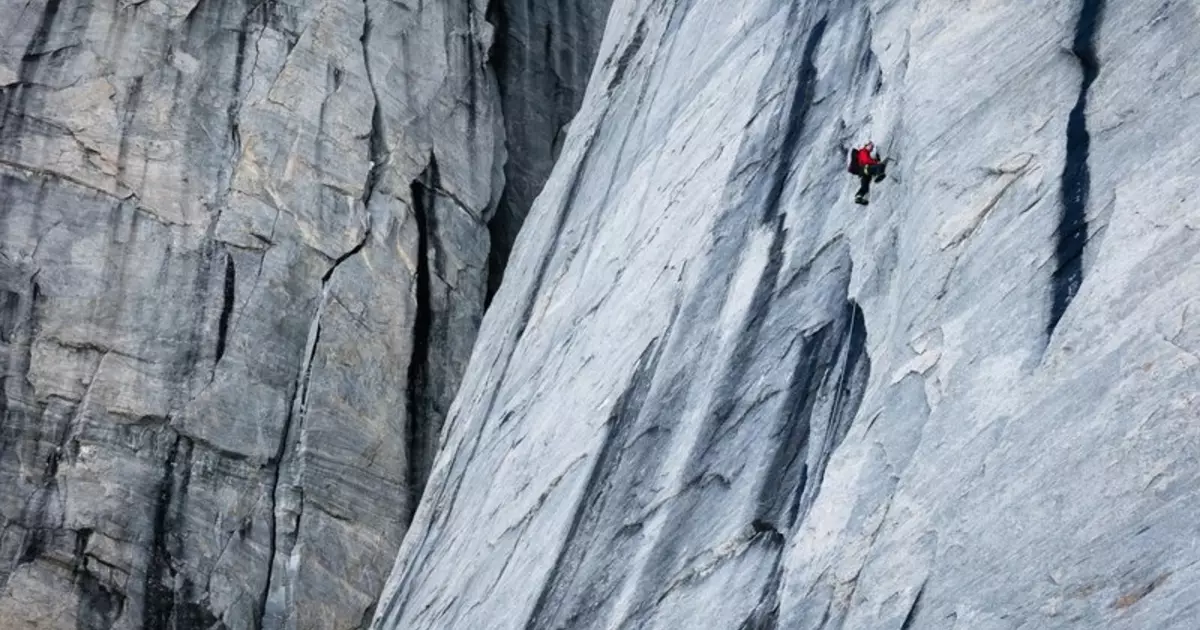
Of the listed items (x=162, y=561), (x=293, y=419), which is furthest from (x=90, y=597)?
(x=293, y=419)

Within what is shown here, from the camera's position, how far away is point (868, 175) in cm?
1470

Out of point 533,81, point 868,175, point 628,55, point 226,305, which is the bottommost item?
point 226,305

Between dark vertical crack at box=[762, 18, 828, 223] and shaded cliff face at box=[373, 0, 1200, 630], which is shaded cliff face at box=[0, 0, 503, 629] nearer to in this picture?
shaded cliff face at box=[373, 0, 1200, 630]

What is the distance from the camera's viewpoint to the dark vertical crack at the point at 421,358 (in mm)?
25797

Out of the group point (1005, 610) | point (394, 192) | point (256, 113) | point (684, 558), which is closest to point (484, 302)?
point (394, 192)

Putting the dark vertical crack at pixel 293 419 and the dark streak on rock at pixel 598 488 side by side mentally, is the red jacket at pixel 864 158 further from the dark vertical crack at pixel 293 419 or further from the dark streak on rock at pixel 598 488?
the dark vertical crack at pixel 293 419

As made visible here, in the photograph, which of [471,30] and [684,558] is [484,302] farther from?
[684,558]

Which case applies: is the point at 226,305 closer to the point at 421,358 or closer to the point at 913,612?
the point at 421,358

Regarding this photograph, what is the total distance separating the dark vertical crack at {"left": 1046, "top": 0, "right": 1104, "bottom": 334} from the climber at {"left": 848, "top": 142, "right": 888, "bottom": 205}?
1893 millimetres

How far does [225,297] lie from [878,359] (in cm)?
1465

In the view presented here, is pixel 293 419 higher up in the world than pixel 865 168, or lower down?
lower down

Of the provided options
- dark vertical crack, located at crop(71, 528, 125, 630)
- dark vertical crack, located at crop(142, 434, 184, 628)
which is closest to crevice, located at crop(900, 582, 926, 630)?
dark vertical crack, located at crop(142, 434, 184, 628)

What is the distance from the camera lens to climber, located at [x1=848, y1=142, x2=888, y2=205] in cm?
1465

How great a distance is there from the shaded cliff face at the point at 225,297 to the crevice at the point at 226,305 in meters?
0.04
